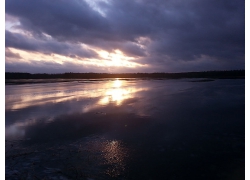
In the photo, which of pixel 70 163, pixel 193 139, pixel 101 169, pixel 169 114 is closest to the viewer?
pixel 101 169

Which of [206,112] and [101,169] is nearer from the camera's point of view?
[101,169]

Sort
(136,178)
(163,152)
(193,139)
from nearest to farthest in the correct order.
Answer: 1. (136,178)
2. (163,152)
3. (193,139)

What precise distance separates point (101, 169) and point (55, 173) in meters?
1.32

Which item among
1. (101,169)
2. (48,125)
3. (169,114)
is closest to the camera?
(101,169)

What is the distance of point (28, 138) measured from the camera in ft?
26.9

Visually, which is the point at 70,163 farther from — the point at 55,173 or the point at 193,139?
the point at 193,139

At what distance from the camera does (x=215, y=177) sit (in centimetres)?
520

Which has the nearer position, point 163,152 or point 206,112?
point 163,152

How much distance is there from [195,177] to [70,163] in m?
3.76

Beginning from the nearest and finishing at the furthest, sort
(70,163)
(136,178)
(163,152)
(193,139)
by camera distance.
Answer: (136,178) < (70,163) < (163,152) < (193,139)

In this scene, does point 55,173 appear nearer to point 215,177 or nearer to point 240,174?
point 215,177

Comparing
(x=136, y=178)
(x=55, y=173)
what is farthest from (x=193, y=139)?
(x=55, y=173)

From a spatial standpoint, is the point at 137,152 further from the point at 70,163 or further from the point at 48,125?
the point at 48,125

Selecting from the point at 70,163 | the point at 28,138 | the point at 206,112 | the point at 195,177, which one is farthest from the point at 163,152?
the point at 206,112
